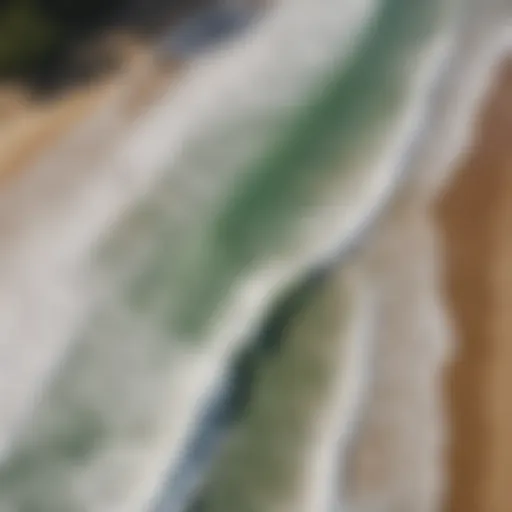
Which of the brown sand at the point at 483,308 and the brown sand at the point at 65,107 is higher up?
the brown sand at the point at 65,107

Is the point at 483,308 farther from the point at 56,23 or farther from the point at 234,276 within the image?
the point at 56,23

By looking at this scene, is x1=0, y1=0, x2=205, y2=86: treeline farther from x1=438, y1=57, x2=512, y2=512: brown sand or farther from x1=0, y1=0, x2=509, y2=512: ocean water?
x1=438, y1=57, x2=512, y2=512: brown sand

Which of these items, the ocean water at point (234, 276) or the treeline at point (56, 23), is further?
the treeline at point (56, 23)

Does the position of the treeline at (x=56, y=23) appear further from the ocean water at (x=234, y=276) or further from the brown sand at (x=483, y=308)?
the brown sand at (x=483, y=308)

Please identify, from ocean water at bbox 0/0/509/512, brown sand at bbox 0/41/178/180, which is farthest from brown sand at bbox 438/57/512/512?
brown sand at bbox 0/41/178/180

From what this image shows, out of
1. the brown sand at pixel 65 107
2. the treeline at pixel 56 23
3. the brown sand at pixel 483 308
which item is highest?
the treeline at pixel 56 23

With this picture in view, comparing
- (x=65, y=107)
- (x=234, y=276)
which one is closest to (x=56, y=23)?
(x=65, y=107)

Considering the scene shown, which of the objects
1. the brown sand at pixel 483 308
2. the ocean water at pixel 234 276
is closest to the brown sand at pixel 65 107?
the ocean water at pixel 234 276
